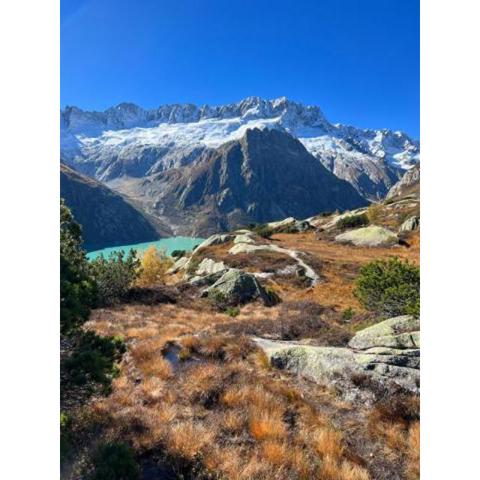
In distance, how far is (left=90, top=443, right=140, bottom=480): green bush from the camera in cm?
489

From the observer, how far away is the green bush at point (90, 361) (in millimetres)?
5773

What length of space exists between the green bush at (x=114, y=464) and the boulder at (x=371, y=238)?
156ft

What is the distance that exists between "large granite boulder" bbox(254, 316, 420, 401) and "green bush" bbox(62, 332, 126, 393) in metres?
4.91

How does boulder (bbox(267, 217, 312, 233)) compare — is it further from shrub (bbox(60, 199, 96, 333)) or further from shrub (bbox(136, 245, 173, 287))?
shrub (bbox(60, 199, 96, 333))

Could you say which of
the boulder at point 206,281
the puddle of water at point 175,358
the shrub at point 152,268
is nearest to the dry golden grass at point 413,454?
the puddle of water at point 175,358

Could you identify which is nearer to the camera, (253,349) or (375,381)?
(375,381)

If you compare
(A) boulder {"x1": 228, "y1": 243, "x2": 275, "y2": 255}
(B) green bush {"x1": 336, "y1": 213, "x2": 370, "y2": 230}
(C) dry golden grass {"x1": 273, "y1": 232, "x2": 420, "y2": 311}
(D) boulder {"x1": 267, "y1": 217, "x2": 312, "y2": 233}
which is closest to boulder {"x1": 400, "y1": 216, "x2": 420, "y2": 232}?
(C) dry golden grass {"x1": 273, "y1": 232, "x2": 420, "y2": 311}

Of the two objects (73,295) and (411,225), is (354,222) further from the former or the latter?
(73,295)
